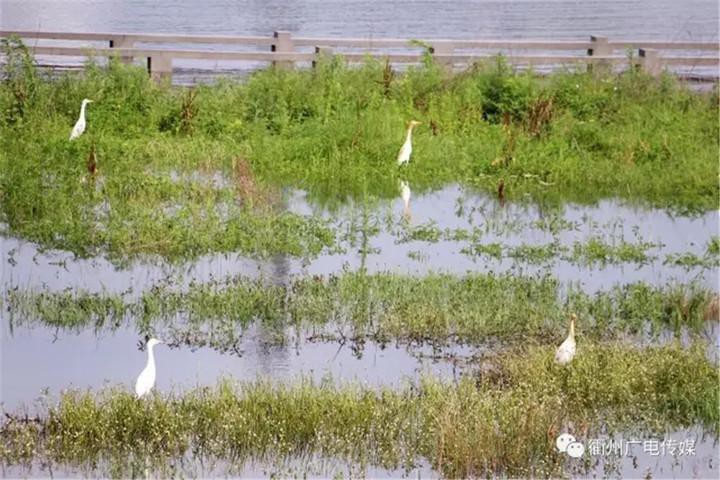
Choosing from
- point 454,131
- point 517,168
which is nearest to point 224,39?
point 454,131

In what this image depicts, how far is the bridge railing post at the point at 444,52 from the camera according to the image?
2414 centimetres

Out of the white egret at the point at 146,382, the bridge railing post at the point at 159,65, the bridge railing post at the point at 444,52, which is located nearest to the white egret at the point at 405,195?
the bridge railing post at the point at 444,52

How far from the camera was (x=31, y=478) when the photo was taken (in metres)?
9.30

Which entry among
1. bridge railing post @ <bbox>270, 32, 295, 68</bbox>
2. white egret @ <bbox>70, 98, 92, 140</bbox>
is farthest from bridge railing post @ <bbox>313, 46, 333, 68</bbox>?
white egret @ <bbox>70, 98, 92, 140</bbox>

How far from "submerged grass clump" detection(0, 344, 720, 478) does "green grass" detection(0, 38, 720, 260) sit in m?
4.82

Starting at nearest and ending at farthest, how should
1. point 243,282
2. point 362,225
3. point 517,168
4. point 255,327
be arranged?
point 255,327
point 243,282
point 362,225
point 517,168

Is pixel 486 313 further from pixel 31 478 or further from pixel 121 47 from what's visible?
pixel 121 47

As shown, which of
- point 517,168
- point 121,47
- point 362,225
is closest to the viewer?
point 362,225

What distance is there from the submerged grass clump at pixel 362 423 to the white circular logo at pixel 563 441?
49 millimetres

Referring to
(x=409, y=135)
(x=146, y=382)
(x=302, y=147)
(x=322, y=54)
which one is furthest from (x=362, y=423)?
(x=322, y=54)

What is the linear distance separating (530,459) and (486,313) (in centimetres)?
335

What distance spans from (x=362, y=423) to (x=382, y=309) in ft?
10.3

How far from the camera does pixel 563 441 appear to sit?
9898mm

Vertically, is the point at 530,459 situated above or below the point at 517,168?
below
